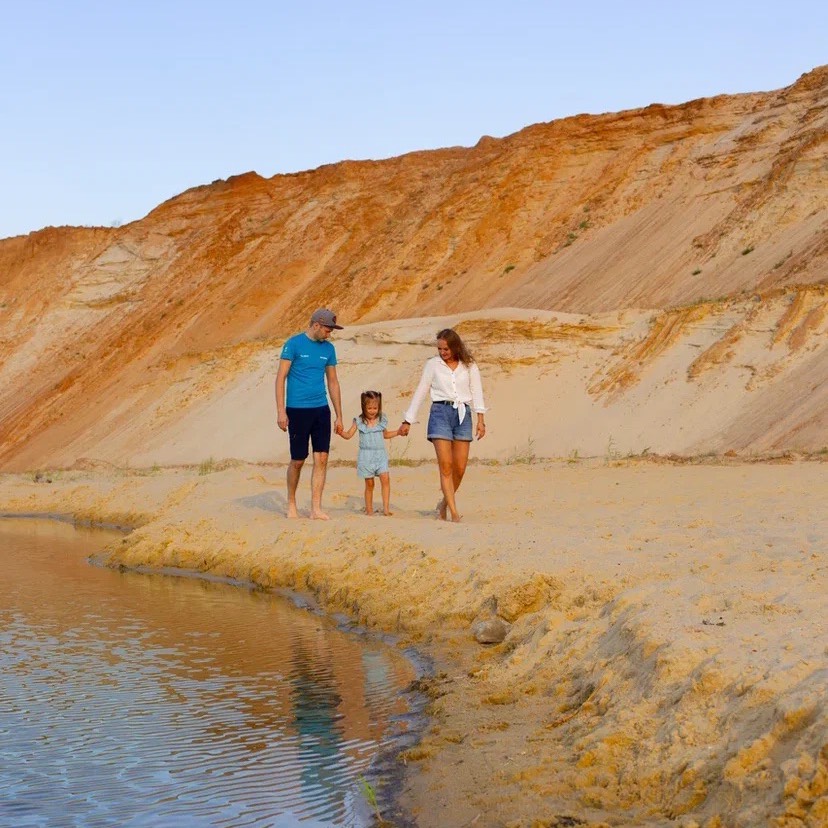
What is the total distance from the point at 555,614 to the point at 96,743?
84.9 inches

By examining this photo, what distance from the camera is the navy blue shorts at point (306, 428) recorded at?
32.9 feet

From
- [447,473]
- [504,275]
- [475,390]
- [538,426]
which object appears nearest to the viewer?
[447,473]

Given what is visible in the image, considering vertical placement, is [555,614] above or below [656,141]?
below

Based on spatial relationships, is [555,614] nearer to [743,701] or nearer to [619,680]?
[619,680]

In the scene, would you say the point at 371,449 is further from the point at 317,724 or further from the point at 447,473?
the point at 317,724

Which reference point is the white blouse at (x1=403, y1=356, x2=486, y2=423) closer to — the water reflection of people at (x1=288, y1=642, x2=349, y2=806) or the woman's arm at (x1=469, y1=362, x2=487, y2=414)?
the woman's arm at (x1=469, y1=362, x2=487, y2=414)

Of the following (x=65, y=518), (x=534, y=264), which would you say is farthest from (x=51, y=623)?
(x=534, y=264)

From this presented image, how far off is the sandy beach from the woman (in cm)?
52

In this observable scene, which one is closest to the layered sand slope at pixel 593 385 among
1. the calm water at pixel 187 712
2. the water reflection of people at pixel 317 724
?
the calm water at pixel 187 712

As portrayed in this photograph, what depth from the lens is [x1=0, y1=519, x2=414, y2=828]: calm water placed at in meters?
4.30

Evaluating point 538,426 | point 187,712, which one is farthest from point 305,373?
point 538,426

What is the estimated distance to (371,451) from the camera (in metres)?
10.9

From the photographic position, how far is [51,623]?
7.92m

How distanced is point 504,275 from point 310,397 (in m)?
24.9
